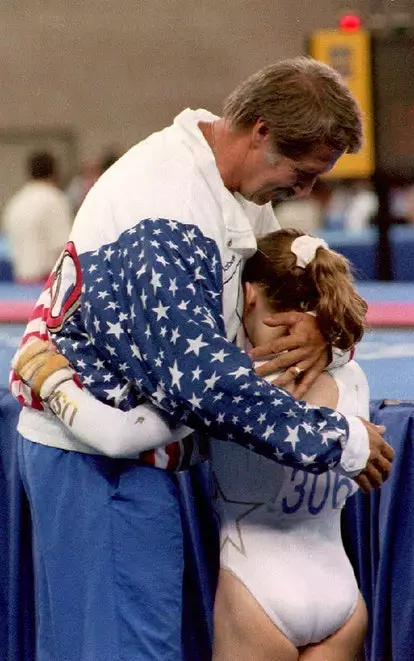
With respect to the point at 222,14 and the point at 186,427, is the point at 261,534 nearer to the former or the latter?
the point at 186,427

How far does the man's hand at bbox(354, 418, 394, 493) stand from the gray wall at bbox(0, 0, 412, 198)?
9.57 metres

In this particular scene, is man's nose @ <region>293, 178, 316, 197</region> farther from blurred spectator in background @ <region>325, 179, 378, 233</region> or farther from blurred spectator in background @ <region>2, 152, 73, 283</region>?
blurred spectator in background @ <region>325, 179, 378, 233</region>

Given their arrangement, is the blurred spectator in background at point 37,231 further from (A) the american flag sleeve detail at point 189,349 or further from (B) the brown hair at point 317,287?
(A) the american flag sleeve detail at point 189,349

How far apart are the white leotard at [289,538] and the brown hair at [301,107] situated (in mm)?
411

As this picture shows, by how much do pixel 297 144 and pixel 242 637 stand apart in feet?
2.51

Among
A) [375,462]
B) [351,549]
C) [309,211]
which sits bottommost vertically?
[309,211]

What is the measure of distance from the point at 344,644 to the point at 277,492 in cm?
27

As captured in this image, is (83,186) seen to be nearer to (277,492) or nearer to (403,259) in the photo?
(403,259)

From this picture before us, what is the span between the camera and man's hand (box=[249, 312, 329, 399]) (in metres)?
1.77

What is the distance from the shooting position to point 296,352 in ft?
5.79

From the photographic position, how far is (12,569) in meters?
2.34

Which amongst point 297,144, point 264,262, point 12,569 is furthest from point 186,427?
point 12,569

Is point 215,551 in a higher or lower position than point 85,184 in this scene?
higher

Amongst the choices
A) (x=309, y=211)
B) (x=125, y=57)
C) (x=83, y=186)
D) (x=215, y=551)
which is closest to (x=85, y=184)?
(x=83, y=186)
